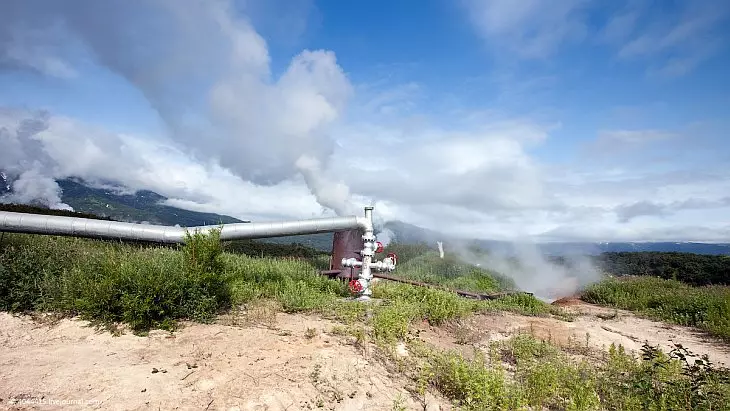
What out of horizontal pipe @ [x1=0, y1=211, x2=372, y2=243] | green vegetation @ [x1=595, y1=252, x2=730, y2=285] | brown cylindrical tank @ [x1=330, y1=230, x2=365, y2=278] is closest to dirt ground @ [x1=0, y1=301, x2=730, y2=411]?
horizontal pipe @ [x1=0, y1=211, x2=372, y2=243]

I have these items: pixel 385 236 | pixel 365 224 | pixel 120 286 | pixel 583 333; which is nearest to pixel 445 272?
pixel 385 236

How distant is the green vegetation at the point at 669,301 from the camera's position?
10.4 meters

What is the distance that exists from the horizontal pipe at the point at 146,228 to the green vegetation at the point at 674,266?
657 inches

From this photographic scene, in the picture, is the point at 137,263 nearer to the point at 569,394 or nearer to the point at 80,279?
the point at 80,279

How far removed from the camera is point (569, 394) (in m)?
5.17

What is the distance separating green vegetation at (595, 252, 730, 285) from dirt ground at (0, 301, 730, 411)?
61.8 feet

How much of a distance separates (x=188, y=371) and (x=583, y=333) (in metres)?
8.69

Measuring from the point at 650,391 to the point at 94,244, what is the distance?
40.7ft

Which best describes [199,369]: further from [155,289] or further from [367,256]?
[367,256]

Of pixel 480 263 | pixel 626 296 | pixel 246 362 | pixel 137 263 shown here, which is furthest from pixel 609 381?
pixel 480 263

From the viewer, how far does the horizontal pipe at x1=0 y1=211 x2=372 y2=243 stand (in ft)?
29.2

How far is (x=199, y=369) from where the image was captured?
501 centimetres

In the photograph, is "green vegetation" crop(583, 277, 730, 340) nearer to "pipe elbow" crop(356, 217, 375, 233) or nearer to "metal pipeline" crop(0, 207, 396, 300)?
"metal pipeline" crop(0, 207, 396, 300)

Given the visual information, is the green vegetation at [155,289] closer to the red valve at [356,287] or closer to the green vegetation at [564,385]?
the red valve at [356,287]
